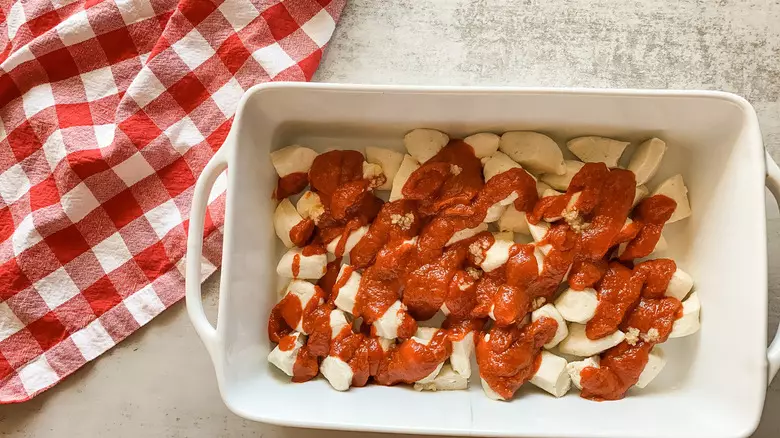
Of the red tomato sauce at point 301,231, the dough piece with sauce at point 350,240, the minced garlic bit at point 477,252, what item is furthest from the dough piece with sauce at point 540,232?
the red tomato sauce at point 301,231

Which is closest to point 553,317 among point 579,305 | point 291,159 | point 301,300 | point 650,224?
point 579,305

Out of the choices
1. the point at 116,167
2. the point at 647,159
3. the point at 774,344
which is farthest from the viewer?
the point at 116,167

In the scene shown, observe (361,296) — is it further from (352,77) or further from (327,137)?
(352,77)

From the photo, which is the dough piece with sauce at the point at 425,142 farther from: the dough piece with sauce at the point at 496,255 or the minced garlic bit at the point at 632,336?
the minced garlic bit at the point at 632,336

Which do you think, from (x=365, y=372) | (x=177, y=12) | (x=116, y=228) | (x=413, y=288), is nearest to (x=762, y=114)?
(x=413, y=288)

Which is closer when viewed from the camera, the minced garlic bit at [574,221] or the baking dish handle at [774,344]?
the baking dish handle at [774,344]

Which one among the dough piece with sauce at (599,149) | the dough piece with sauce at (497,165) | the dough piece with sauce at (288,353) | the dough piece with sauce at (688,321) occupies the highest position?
the dough piece with sauce at (599,149)

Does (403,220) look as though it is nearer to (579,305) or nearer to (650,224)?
(579,305)

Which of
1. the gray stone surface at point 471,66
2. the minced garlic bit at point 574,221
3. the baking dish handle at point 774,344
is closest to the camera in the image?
the baking dish handle at point 774,344
